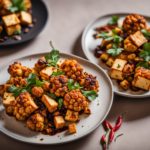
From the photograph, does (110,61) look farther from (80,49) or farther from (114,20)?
(114,20)

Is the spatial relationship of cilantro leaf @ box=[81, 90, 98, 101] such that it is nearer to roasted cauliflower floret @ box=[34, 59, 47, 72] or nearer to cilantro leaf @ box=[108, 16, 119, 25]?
roasted cauliflower floret @ box=[34, 59, 47, 72]

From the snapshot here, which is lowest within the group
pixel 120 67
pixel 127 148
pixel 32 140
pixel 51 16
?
pixel 127 148

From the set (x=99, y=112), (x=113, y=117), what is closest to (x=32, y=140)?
(x=99, y=112)

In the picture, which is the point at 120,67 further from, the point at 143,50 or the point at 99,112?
the point at 99,112

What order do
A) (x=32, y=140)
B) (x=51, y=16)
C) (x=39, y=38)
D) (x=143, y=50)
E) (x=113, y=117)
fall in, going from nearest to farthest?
1. (x=32, y=140)
2. (x=113, y=117)
3. (x=143, y=50)
4. (x=39, y=38)
5. (x=51, y=16)

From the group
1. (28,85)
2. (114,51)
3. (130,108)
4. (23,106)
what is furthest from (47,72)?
(130,108)

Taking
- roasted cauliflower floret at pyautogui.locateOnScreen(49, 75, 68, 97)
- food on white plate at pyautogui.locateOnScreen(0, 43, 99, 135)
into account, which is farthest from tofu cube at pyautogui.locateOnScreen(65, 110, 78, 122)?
roasted cauliflower floret at pyautogui.locateOnScreen(49, 75, 68, 97)
